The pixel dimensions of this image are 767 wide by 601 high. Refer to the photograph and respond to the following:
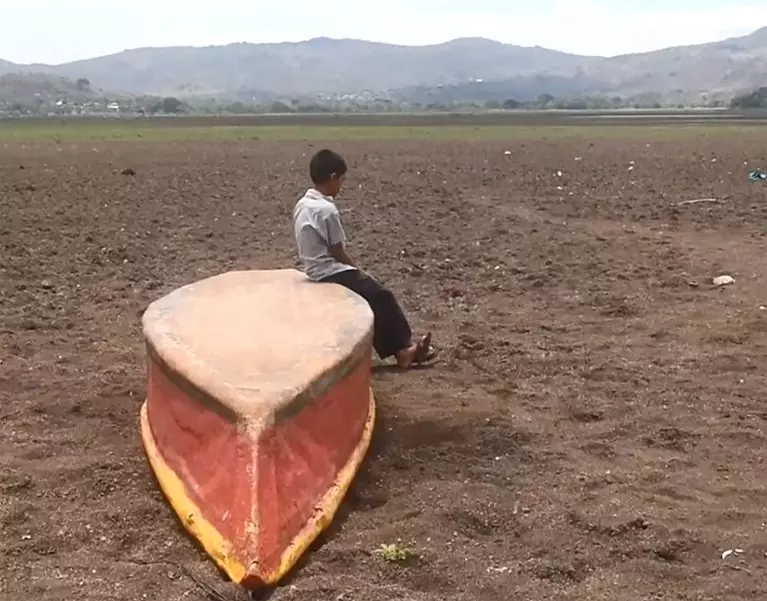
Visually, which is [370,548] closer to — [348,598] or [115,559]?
[348,598]

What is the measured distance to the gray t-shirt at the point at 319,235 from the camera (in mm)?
6559

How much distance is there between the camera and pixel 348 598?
3951mm

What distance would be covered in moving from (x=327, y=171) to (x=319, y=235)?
0.40 metres

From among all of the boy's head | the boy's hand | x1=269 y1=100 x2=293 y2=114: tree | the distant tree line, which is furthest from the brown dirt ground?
x1=269 y1=100 x2=293 y2=114: tree

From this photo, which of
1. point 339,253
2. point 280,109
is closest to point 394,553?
point 339,253

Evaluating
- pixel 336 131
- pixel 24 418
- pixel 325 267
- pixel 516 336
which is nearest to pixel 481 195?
pixel 516 336

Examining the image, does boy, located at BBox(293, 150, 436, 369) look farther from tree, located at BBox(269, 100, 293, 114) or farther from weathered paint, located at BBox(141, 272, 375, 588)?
tree, located at BBox(269, 100, 293, 114)

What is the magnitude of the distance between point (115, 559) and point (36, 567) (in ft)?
1.01

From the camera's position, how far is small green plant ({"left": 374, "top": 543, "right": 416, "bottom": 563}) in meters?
4.27

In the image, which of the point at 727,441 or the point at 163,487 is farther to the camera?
the point at 727,441

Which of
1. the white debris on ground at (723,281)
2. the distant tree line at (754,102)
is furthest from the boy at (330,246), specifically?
the distant tree line at (754,102)

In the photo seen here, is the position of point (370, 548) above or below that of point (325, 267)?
below

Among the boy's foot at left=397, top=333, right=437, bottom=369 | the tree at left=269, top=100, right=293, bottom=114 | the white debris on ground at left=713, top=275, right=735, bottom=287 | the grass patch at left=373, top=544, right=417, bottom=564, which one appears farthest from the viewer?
the tree at left=269, top=100, right=293, bottom=114

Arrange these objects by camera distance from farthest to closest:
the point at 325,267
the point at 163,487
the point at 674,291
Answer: the point at 674,291 → the point at 325,267 → the point at 163,487
